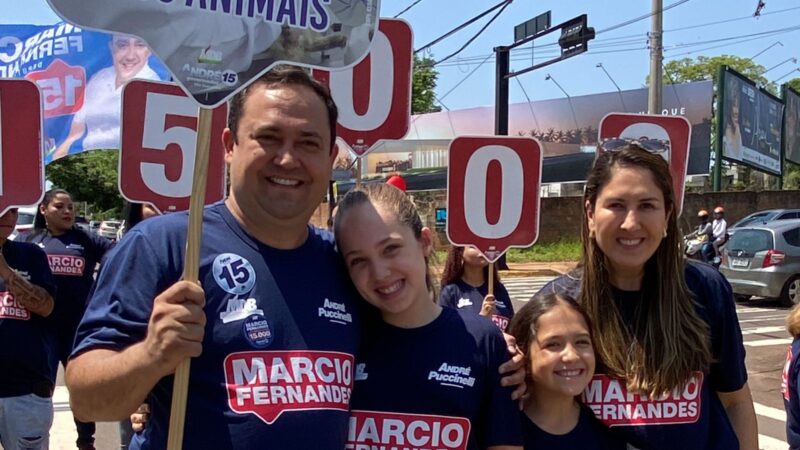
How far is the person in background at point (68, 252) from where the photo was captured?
544cm

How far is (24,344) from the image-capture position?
4434mm

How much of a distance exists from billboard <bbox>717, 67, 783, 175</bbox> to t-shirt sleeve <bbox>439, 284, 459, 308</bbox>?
27.7 metres

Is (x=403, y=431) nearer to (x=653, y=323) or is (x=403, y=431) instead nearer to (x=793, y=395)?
(x=653, y=323)

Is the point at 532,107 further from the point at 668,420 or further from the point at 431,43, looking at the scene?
the point at 668,420

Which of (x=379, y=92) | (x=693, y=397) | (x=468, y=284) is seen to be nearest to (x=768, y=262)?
(x=468, y=284)

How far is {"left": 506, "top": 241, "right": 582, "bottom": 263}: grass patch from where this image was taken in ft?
79.0

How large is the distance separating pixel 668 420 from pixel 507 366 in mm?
554

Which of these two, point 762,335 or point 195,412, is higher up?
point 195,412

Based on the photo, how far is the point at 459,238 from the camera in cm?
434

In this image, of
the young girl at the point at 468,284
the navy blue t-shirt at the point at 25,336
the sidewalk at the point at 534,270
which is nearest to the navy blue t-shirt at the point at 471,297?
the young girl at the point at 468,284

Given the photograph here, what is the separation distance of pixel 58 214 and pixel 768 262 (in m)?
11.6

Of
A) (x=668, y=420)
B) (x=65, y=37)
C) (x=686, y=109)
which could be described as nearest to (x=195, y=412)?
(x=668, y=420)

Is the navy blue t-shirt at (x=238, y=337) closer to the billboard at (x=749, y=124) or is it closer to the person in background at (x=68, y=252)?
the person in background at (x=68, y=252)

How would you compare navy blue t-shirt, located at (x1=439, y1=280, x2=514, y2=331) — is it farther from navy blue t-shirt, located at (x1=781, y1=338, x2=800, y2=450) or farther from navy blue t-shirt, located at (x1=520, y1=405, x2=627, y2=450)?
navy blue t-shirt, located at (x1=520, y1=405, x2=627, y2=450)
